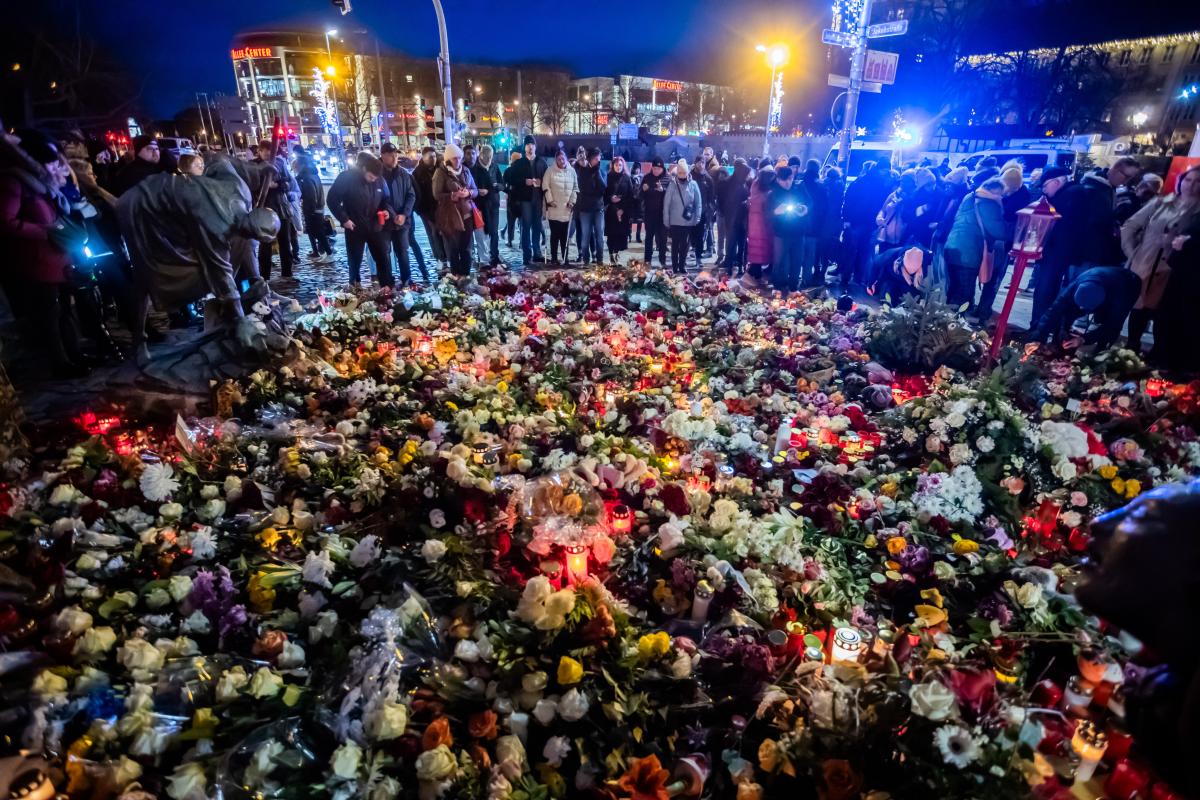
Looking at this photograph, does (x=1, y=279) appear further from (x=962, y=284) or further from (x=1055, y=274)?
(x=1055, y=274)

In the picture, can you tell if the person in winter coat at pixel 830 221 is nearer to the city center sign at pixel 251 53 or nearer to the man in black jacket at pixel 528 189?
the man in black jacket at pixel 528 189

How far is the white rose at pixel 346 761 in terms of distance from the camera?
202 centimetres

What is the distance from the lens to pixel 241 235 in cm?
567

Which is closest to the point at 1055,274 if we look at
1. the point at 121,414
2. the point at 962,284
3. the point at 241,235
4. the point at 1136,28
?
the point at 962,284

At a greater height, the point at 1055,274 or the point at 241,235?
the point at 241,235

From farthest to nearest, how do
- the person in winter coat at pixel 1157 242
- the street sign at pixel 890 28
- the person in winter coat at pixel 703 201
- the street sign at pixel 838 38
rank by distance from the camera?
1. the street sign at pixel 838 38
2. the street sign at pixel 890 28
3. the person in winter coat at pixel 703 201
4. the person in winter coat at pixel 1157 242

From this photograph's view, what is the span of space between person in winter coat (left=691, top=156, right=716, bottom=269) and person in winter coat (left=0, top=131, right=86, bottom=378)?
28.2ft

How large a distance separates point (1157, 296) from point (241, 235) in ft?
28.8

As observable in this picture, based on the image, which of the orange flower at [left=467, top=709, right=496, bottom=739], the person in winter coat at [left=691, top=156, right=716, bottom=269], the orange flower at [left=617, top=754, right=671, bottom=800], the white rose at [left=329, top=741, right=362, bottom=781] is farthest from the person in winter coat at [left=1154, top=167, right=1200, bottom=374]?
the white rose at [left=329, top=741, right=362, bottom=781]

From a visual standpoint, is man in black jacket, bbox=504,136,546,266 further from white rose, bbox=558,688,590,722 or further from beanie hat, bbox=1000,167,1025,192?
white rose, bbox=558,688,590,722

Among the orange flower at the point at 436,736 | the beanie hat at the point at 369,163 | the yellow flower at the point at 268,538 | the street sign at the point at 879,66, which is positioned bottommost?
the orange flower at the point at 436,736

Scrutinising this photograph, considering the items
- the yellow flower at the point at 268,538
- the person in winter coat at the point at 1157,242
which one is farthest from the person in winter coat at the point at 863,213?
the yellow flower at the point at 268,538

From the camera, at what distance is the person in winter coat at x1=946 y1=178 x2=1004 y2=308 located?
7.54m

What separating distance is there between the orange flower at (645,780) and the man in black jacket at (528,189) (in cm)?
998
